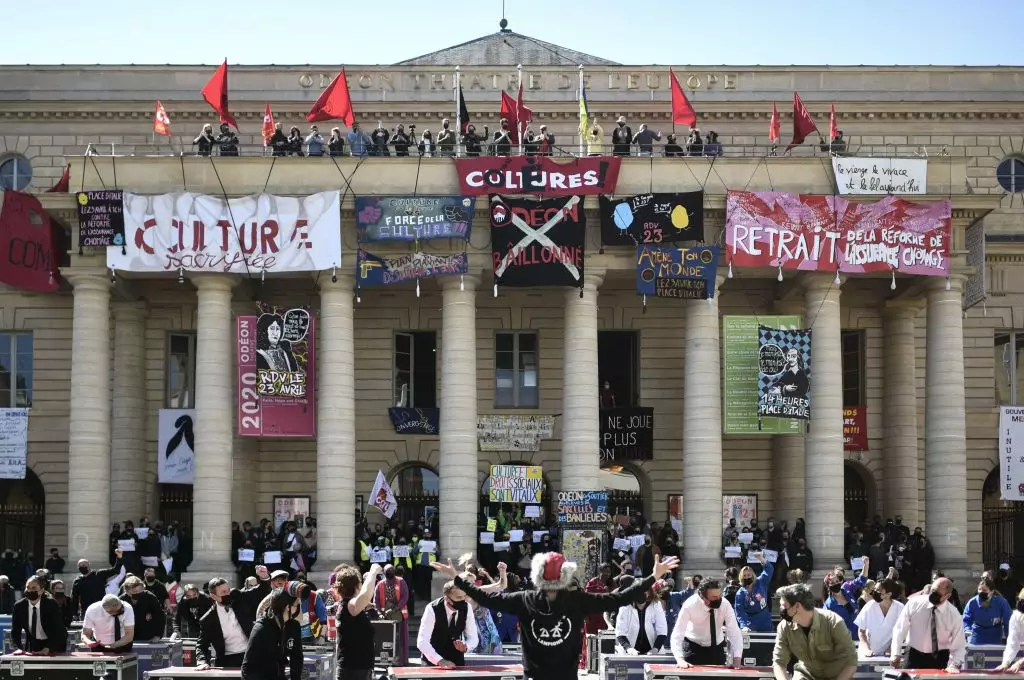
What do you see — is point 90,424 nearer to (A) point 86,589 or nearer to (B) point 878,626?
(A) point 86,589

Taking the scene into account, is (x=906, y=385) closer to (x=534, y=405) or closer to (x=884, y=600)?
(x=534, y=405)

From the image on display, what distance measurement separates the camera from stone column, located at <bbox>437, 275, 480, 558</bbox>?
37.8 metres

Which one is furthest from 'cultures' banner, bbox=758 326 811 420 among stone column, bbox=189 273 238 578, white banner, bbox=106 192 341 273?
stone column, bbox=189 273 238 578

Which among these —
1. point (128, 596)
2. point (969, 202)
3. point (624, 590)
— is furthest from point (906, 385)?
point (624, 590)

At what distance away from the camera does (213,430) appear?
124 feet

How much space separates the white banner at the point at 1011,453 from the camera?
4097cm

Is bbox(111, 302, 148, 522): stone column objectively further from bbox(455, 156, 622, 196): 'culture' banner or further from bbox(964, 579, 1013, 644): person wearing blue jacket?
bbox(964, 579, 1013, 644): person wearing blue jacket

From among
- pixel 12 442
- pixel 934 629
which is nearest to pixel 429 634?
pixel 934 629

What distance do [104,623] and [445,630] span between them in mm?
4571

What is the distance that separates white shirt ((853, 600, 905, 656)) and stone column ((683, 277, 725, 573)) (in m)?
16.3

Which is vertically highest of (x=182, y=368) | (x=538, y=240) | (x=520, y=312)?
(x=538, y=240)

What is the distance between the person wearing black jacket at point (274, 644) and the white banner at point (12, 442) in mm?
27745

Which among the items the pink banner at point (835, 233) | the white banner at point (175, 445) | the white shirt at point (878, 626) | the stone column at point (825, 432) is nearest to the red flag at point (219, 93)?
the white banner at point (175, 445)

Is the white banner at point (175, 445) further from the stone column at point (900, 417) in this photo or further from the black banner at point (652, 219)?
the stone column at point (900, 417)
